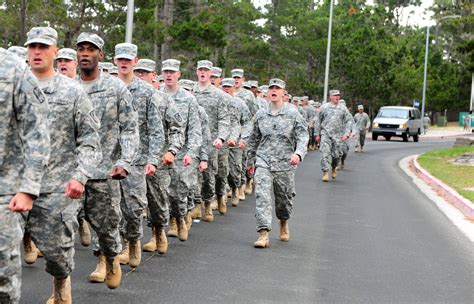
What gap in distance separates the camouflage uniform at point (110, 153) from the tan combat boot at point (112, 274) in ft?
0.31

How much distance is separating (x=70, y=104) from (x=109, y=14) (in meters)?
26.0

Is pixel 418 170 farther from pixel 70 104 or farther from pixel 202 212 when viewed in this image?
pixel 70 104

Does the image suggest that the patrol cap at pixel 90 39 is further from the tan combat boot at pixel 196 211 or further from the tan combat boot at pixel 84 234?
the tan combat boot at pixel 196 211

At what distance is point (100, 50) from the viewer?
281 inches

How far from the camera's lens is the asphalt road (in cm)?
766

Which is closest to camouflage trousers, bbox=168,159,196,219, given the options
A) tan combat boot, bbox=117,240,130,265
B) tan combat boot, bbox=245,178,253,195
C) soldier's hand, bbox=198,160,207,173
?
soldier's hand, bbox=198,160,207,173

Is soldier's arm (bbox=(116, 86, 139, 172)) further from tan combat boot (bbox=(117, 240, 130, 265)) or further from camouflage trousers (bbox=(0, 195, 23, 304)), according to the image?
camouflage trousers (bbox=(0, 195, 23, 304))

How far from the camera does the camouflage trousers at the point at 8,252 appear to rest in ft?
16.3

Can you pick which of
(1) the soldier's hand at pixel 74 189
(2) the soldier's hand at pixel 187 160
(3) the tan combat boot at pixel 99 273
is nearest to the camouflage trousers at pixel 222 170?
(2) the soldier's hand at pixel 187 160

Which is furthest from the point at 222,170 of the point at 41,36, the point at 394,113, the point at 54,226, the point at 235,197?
the point at 394,113

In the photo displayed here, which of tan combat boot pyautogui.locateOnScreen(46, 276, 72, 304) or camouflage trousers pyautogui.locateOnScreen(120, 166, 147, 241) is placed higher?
camouflage trousers pyautogui.locateOnScreen(120, 166, 147, 241)

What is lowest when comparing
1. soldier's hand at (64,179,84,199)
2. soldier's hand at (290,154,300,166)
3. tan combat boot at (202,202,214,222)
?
tan combat boot at (202,202,214,222)

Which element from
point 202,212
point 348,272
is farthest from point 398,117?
point 348,272

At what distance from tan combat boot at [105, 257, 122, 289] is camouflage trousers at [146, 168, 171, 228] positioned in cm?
172
